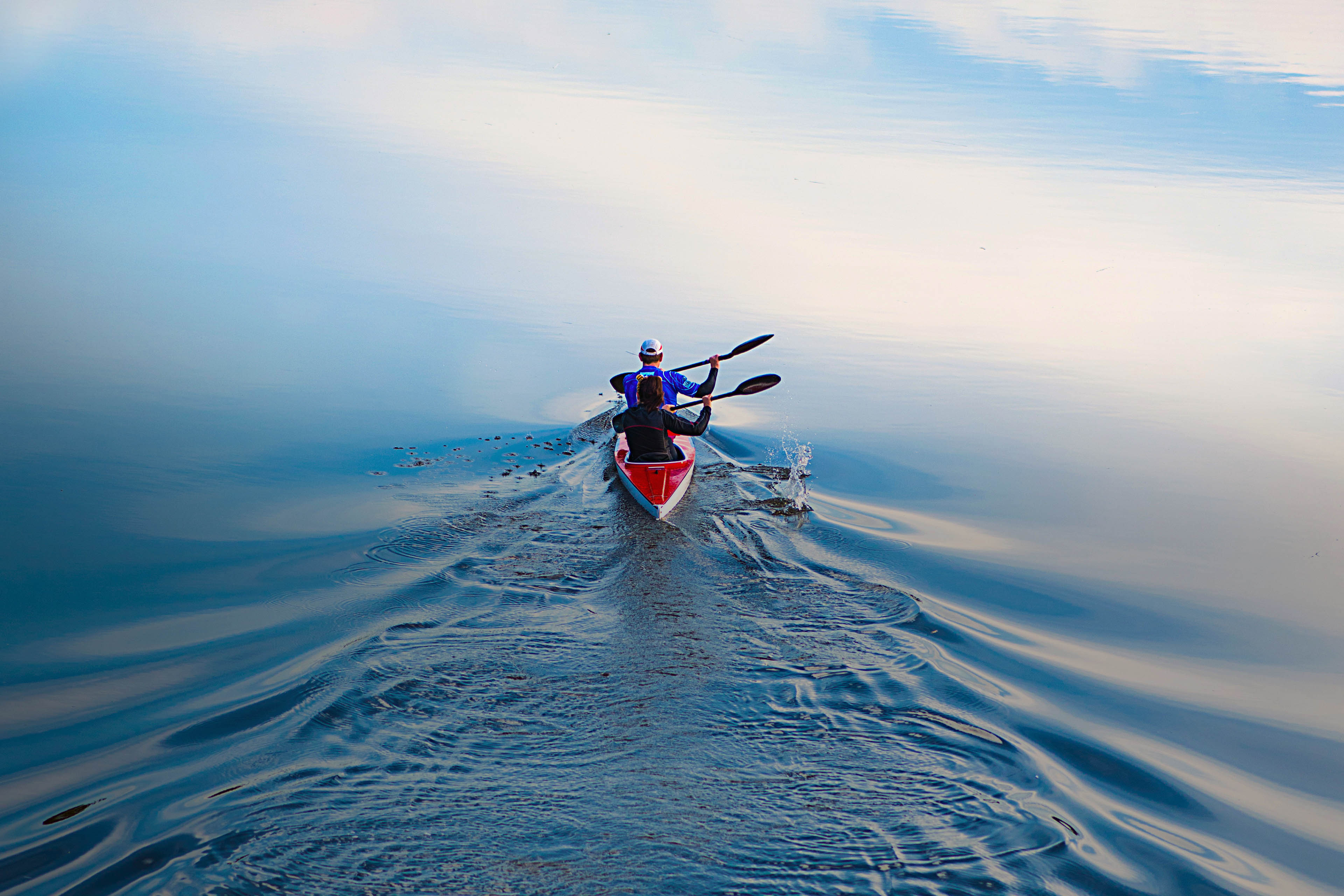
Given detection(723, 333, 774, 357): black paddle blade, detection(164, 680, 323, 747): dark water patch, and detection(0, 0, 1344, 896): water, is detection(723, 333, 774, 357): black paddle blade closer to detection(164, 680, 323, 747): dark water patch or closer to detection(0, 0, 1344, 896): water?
detection(0, 0, 1344, 896): water

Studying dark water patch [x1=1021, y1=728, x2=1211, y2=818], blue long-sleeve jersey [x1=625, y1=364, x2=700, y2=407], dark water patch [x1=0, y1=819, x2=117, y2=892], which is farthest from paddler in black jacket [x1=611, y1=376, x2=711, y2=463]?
dark water patch [x1=0, y1=819, x2=117, y2=892]

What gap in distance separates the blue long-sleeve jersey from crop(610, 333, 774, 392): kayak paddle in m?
0.12

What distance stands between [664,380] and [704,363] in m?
0.78

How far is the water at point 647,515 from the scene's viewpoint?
4.82 meters

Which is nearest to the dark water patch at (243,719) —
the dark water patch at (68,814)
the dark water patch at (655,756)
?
the dark water patch at (655,756)

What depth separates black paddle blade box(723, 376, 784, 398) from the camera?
11.4 meters

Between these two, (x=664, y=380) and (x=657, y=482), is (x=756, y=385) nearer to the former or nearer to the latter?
(x=664, y=380)

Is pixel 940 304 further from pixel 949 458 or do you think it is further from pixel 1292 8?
pixel 1292 8

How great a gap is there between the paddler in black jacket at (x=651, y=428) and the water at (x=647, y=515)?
1.65 feet

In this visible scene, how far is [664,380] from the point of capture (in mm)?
10961

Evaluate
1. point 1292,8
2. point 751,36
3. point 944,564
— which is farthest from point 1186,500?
point 1292,8

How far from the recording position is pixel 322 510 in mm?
8719

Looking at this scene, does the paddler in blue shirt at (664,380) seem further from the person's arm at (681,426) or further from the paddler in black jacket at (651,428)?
the person's arm at (681,426)

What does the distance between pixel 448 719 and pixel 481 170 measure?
18468mm
